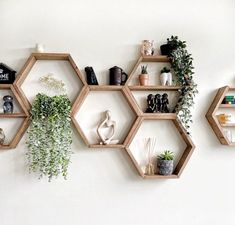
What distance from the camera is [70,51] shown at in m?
2.33

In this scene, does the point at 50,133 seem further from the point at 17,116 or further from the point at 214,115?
the point at 214,115

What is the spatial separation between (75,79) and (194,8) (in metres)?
1.21

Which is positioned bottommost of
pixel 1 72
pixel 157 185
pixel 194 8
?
pixel 157 185

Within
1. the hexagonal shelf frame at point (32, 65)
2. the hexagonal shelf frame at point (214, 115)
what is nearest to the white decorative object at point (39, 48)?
the hexagonal shelf frame at point (32, 65)

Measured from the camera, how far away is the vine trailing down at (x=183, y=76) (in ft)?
7.54

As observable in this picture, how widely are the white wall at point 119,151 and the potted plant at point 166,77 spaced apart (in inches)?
10.6

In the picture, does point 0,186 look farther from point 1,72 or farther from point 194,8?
point 194,8

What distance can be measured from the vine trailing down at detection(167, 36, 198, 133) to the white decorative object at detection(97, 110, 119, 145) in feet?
1.75

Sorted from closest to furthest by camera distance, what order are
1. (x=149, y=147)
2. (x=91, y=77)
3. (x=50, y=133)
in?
(x=50, y=133) → (x=91, y=77) → (x=149, y=147)

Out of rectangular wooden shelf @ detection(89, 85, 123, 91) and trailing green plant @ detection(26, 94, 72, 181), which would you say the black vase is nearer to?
rectangular wooden shelf @ detection(89, 85, 123, 91)

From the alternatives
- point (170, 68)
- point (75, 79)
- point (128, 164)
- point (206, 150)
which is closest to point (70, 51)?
A: point (75, 79)

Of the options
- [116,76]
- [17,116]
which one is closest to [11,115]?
[17,116]

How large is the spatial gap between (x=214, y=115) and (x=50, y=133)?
1311 mm

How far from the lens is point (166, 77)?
7.62ft
